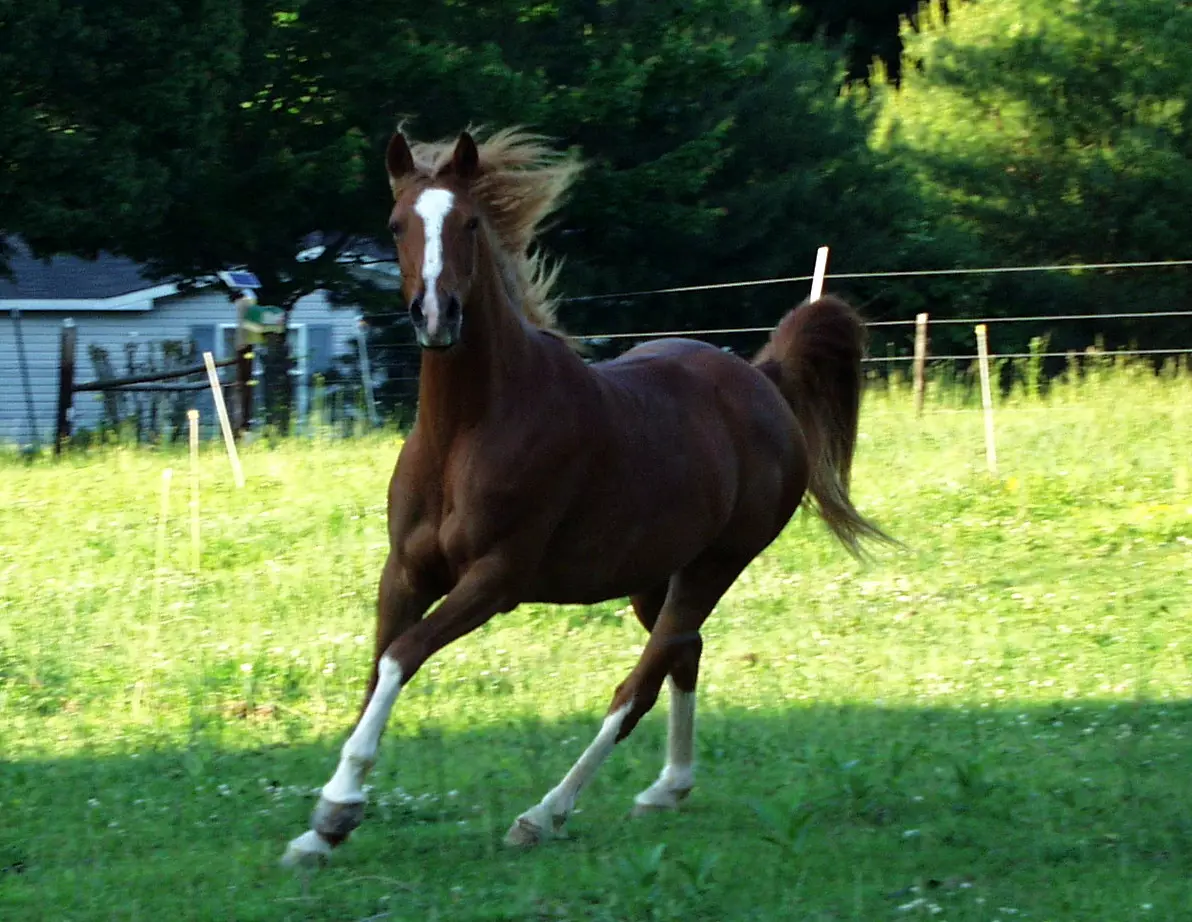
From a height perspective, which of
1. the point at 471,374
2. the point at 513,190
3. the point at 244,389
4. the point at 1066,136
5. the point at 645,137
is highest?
the point at 1066,136

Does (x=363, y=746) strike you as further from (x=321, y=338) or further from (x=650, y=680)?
(x=321, y=338)

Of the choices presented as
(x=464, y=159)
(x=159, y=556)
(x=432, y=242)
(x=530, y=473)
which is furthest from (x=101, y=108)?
(x=432, y=242)

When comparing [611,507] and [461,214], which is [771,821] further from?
[461,214]

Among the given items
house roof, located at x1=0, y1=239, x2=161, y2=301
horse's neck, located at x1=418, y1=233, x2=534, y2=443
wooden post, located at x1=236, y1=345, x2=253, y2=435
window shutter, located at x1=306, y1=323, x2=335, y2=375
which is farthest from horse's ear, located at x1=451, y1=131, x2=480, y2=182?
window shutter, located at x1=306, y1=323, x2=335, y2=375

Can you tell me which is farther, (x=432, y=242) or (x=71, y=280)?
(x=71, y=280)

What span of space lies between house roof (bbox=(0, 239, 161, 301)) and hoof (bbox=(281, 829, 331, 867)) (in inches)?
947

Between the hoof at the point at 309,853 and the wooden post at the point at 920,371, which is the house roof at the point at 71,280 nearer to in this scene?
the wooden post at the point at 920,371

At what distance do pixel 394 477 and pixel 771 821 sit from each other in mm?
1589

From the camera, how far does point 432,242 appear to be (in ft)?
16.0

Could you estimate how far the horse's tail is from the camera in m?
7.71

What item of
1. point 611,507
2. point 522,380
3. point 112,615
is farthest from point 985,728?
point 112,615

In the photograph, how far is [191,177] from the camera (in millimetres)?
21469

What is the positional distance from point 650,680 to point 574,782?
574 millimetres

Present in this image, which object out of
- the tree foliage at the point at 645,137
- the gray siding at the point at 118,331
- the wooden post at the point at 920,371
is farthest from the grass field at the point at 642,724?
the gray siding at the point at 118,331
